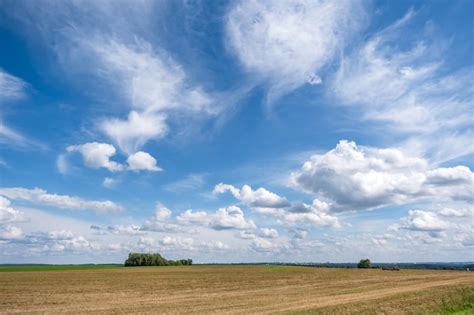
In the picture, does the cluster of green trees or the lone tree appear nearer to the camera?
the lone tree

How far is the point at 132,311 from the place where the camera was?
87.0 feet

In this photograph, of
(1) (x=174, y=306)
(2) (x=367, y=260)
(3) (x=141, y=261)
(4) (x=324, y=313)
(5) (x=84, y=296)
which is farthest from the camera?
(3) (x=141, y=261)

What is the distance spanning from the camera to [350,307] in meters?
27.0

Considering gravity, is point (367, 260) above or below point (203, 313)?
above

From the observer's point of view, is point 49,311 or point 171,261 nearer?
point 49,311

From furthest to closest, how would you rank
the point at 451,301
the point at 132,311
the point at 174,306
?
the point at 451,301 < the point at 174,306 < the point at 132,311

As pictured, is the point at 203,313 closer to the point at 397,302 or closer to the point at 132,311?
the point at 132,311

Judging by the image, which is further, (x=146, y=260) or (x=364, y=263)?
(x=146, y=260)

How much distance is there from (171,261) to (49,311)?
445 ft

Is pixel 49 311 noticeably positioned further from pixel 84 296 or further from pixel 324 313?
pixel 324 313

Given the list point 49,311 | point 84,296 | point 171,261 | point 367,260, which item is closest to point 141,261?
point 171,261

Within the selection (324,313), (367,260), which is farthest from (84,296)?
(367,260)

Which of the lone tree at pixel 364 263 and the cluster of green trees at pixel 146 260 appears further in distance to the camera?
the cluster of green trees at pixel 146 260

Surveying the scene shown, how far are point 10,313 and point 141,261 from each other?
437 feet
